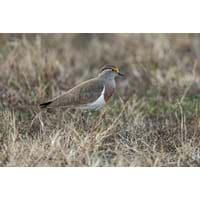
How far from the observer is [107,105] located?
8.62m

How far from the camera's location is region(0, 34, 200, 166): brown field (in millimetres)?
6871

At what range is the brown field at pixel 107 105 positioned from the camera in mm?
6871

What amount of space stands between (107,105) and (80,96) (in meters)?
1.09

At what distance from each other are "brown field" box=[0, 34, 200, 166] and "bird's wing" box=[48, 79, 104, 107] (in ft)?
0.71

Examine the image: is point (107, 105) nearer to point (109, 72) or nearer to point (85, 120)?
point (109, 72)

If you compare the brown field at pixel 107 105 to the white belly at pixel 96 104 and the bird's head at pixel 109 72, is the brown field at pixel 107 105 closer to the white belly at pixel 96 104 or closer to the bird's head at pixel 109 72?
the white belly at pixel 96 104

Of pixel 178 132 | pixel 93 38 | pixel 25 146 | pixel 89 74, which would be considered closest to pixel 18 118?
pixel 25 146

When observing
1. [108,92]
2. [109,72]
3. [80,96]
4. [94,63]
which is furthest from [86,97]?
[94,63]

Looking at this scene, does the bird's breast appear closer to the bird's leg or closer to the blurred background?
the bird's leg

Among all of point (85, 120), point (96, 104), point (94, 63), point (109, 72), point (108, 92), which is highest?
point (94, 63)

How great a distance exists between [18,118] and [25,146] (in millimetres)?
1111

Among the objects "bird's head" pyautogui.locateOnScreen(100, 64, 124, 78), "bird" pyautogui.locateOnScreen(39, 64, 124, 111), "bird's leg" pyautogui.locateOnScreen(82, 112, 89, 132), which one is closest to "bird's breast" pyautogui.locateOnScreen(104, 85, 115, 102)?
"bird" pyautogui.locateOnScreen(39, 64, 124, 111)

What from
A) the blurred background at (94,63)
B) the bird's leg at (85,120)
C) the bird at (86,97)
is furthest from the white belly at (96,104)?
the blurred background at (94,63)

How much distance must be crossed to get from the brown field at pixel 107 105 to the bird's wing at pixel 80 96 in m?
0.22
